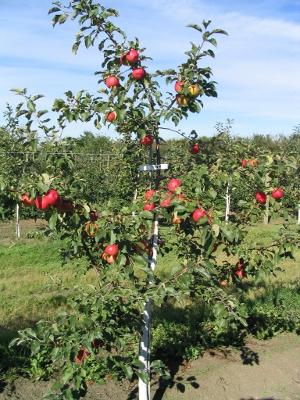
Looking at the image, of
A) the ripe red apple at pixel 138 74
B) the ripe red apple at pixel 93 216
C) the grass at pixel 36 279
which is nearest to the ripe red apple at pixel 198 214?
the ripe red apple at pixel 93 216

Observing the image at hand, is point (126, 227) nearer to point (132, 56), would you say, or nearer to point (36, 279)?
point (132, 56)

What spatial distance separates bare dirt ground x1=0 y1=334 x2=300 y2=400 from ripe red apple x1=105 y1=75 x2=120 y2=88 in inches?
83.3

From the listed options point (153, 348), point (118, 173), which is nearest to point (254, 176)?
point (153, 348)

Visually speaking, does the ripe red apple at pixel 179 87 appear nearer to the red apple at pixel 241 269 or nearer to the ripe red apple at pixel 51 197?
the ripe red apple at pixel 51 197

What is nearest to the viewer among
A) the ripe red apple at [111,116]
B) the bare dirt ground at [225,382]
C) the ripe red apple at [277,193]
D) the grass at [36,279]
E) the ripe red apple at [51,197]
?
the ripe red apple at [51,197]

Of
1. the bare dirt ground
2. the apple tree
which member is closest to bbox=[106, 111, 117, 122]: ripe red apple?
the apple tree

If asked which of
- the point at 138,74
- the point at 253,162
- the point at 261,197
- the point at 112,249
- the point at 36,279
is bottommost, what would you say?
the point at 36,279

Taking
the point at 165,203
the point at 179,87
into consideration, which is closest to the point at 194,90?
the point at 179,87

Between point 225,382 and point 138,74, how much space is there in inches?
94.0

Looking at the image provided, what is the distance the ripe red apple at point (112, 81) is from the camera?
9.75 ft

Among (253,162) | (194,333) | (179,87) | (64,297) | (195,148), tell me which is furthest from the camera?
(64,297)

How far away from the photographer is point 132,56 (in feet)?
9.69

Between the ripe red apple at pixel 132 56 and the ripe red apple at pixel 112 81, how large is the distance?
0.44 feet

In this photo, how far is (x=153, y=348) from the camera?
4.16 metres
